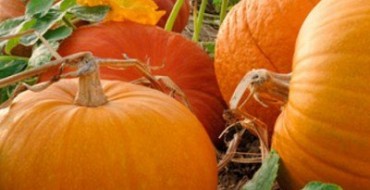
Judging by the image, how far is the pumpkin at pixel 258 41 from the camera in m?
1.58

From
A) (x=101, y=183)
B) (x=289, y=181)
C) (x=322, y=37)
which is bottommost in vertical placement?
(x=289, y=181)

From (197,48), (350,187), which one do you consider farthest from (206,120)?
(350,187)

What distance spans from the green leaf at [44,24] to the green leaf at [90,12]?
1.6 inches

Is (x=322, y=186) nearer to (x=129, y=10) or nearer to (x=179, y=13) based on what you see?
(x=129, y=10)

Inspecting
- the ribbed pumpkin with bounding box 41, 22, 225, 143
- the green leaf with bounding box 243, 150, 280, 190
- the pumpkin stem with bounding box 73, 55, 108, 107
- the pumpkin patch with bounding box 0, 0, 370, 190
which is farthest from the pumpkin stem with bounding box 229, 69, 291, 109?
the ribbed pumpkin with bounding box 41, 22, 225, 143

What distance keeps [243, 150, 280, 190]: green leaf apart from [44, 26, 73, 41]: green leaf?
27.8 inches

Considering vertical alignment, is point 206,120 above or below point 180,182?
below

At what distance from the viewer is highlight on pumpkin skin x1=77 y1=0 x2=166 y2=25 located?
6.08 ft

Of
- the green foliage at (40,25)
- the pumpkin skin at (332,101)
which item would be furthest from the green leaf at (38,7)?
the pumpkin skin at (332,101)

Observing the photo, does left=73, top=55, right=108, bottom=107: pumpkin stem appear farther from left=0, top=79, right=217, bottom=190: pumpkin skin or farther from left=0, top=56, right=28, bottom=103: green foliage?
left=0, top=56, right=28, bottom=103: green foliage

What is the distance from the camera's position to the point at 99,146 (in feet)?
3.75

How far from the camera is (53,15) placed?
5.92ft

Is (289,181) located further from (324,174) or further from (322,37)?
(322,37)

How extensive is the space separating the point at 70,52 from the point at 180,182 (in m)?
0.68
